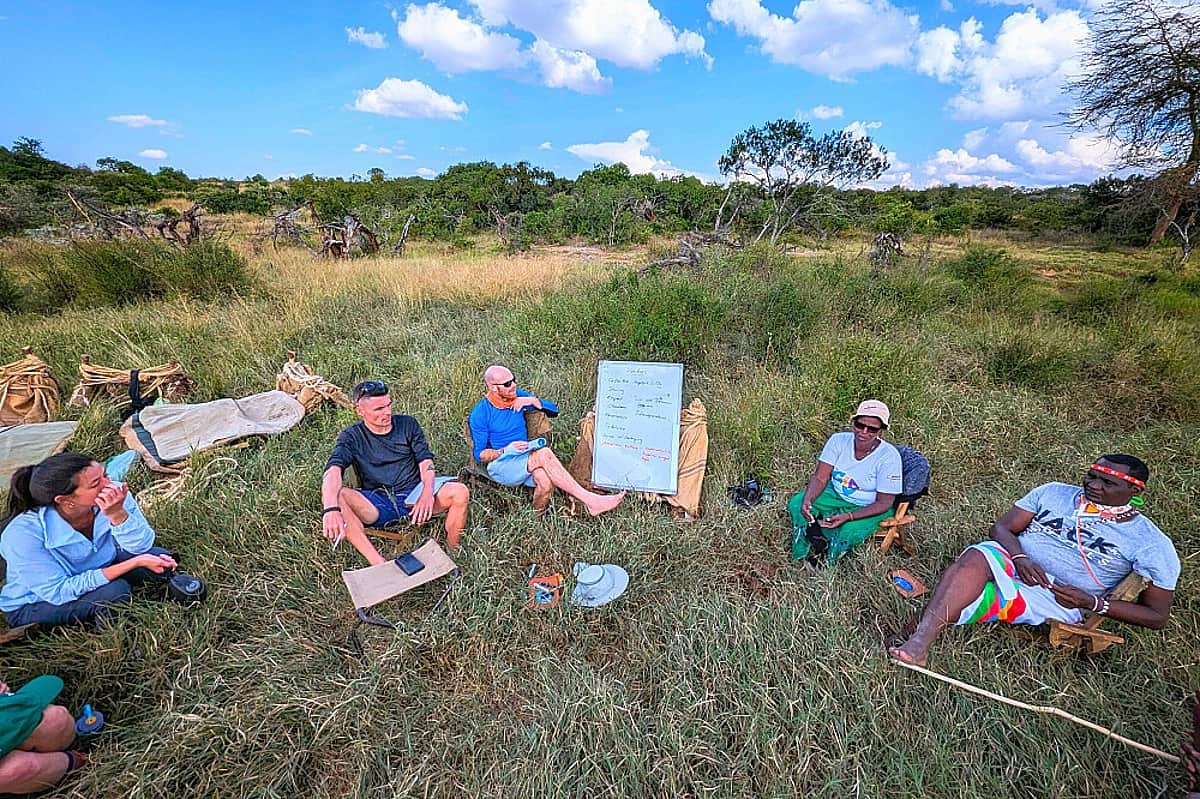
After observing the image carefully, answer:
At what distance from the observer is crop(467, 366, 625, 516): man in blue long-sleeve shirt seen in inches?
131

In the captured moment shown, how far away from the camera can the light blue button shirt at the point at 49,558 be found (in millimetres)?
2189

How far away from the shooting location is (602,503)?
3336mm

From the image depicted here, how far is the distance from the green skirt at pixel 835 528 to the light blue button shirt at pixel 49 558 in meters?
3.78

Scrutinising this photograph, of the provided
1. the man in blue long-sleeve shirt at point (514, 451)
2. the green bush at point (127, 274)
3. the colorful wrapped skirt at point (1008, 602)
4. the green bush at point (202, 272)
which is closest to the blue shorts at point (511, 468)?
the man in blue long-sleeve shirt at point (514, 451)

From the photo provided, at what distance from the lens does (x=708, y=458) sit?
13.0 ft

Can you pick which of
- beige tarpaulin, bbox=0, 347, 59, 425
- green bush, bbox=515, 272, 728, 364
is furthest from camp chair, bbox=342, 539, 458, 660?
beige tarpaulin, bbox=0, 347, 59, 425

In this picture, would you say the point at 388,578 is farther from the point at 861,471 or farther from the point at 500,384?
the point at 861,471

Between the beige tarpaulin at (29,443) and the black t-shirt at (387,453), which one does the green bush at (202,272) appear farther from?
the black t-shirt at (387,453)

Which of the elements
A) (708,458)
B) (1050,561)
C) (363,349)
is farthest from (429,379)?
(1050,561)

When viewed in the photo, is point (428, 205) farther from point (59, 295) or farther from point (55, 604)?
point (55, 604)

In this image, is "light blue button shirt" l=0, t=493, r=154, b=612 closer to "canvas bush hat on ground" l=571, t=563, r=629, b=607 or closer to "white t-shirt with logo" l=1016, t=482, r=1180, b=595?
"canvas bush hat on ground" l=571, t=563, r=629, b=607

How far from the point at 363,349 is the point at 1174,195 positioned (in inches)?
496

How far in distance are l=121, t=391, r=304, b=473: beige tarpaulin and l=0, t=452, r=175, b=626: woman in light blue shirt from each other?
1444 mm

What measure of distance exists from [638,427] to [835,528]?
1.43 m
